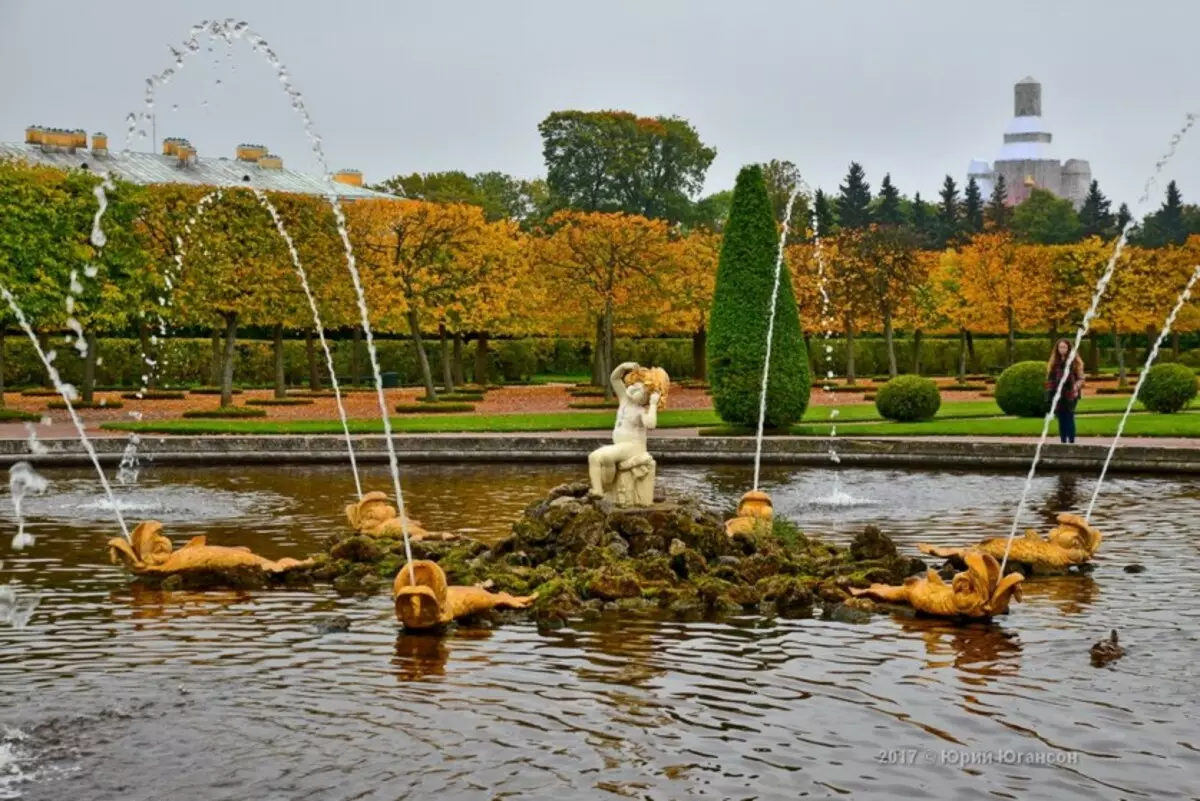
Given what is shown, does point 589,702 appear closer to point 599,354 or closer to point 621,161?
point 599,354

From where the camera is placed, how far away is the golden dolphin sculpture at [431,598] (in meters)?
9.88

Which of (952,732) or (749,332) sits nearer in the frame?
(952,732)

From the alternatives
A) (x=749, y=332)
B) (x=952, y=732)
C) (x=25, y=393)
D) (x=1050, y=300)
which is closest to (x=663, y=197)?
(x=1050, y=300)

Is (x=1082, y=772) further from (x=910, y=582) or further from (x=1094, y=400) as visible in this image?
(x=1094, y=400)

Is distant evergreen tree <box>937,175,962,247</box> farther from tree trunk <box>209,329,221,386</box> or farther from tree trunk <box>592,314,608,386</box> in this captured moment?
tree trunk <box>209,329,221,386</box>

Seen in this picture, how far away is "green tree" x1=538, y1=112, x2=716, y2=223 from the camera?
71.0 metres

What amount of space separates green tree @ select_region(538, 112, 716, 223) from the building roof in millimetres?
10351

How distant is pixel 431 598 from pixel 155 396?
30.4 metres

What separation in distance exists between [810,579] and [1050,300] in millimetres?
40261

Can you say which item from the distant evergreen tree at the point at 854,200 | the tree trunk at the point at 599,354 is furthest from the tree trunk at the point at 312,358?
the distant evergreen tree at the point at 854,200

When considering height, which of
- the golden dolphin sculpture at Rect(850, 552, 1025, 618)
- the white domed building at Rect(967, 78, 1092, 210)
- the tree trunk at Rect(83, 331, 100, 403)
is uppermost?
the white domed building at Rect(967, 78, 1092, 210)

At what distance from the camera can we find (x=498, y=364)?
52844 millimetres

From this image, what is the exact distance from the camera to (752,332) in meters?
26.1

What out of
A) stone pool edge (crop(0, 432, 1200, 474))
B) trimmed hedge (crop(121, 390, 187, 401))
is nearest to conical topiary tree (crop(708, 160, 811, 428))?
stone pool edge (crop(0, 432, 1200, 474))
